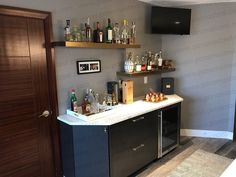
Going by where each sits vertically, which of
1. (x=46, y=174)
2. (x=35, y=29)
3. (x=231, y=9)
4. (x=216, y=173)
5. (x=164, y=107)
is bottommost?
(x=216, y=173)

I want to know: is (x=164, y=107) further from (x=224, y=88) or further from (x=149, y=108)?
(x=224, y=88)

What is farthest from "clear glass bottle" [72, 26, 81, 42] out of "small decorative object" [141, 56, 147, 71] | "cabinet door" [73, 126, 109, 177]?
"small decorative object" [141, 56, 147, 71]

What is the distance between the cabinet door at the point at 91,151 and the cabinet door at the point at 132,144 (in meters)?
0.08

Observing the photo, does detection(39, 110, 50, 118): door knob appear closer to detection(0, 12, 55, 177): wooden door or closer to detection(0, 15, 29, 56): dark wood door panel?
detection(0, 12, 55, 177): wooden door

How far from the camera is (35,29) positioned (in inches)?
82.7

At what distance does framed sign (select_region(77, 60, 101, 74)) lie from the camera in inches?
99.4

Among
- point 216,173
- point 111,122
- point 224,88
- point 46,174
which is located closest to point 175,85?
point 224,88

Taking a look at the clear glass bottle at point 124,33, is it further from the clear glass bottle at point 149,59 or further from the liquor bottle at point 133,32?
the clear glass bottle at point 149,59

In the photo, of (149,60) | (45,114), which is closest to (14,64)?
(45,114)

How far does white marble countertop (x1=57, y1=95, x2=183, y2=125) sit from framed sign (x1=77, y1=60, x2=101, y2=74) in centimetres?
56

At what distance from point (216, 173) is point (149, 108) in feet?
3.88

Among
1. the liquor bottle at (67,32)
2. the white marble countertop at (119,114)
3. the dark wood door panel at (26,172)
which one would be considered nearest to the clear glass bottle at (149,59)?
the white marble countertop at (119,114)

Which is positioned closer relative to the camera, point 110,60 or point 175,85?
point 110,60

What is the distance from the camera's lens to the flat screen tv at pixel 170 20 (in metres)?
3.26
